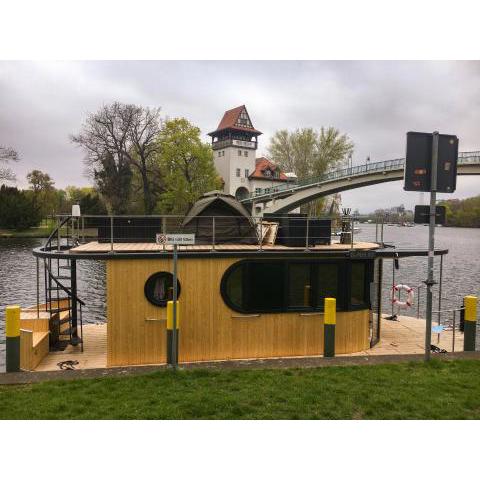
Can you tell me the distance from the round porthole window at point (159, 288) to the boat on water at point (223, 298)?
0.07 feet

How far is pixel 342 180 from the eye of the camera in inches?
2024

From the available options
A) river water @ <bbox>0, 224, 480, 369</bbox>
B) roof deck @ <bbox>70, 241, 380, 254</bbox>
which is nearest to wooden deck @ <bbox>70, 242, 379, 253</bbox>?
roof deck @ <bbox>70, 241, 380, 254</bbox>

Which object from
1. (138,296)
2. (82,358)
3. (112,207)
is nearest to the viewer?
(138,296)

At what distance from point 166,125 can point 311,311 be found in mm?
37403

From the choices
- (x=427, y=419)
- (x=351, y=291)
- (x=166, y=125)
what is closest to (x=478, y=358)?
(x=351, y=291)

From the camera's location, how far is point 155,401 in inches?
218

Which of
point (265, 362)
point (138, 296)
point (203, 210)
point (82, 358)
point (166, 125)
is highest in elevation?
point (166, 125)

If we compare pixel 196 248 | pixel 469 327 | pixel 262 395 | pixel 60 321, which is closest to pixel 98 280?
pixel 60 321

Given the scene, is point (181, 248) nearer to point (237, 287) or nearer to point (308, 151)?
point (237, 287)

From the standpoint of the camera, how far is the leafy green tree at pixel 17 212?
56.3 metres

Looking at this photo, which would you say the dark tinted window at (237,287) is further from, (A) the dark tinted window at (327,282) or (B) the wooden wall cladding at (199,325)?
(A) the dark tinted window at (327,282)

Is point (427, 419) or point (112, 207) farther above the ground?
point (112, 207)

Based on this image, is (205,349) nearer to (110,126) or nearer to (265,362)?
(265,362)

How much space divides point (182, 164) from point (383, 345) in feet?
119
